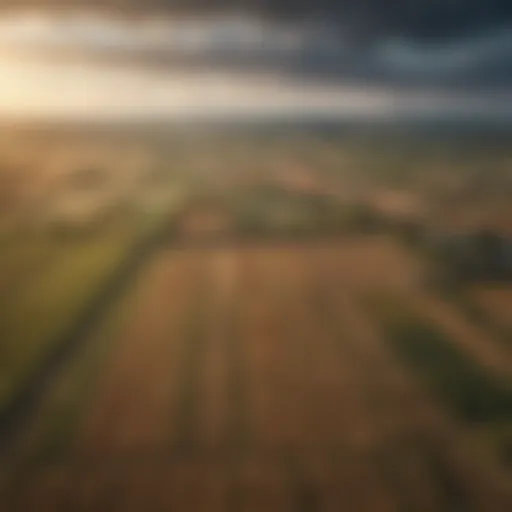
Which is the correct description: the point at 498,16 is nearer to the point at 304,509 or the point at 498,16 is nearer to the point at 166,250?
the point at 166,250

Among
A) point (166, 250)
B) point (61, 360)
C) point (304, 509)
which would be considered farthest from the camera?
point (166, 250)

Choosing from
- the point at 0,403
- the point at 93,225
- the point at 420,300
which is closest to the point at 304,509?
the point at 420,300

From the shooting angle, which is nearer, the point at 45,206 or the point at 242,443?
Answer: the point at 242,443

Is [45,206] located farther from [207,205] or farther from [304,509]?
[304,509]

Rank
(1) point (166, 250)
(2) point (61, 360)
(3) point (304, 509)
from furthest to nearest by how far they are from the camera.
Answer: (1) point (166, 250) → (2) point (61, 360) → (3) point (304, 509)

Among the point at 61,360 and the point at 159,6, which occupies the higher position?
the point at 159,6

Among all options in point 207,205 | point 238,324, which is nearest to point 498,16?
point 207,205

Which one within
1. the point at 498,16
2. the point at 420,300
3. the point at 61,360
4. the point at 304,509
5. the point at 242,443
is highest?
the point at 498,16
